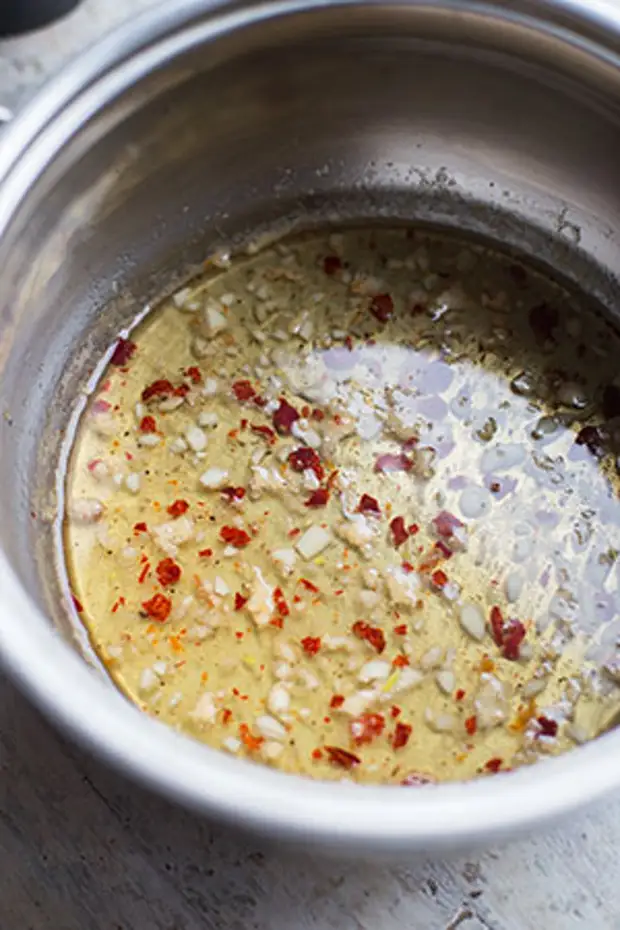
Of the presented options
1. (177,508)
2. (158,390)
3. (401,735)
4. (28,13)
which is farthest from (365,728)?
(28,13)

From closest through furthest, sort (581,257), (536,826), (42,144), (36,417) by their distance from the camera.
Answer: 1. (536,826)
2. (42,144)
3. (36,417)
4. (581,257)

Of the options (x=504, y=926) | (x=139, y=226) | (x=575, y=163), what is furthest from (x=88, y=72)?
(x=504, y=926)

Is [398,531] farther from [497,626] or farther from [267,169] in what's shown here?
[267,169]

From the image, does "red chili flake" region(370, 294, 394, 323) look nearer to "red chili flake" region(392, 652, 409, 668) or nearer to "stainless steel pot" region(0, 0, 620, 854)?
"stainless steel pot" region(0, 0, 620, 854)

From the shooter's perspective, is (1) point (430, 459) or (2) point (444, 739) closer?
(2) point (444, 739)

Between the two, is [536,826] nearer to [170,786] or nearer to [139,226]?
[170,786]
